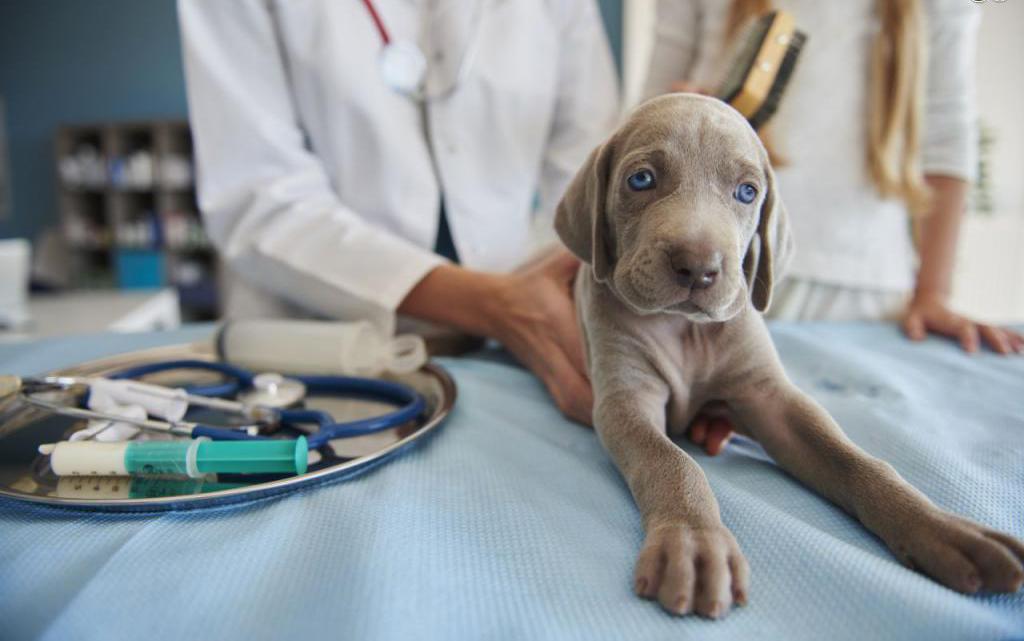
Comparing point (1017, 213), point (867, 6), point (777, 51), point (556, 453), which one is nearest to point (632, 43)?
point (1017, 213)

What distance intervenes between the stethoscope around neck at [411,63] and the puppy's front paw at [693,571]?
3.08 feet

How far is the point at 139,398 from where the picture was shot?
2.16 ft

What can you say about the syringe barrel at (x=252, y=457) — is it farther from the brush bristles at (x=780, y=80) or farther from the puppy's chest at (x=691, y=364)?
the brush bristles at (x=780, y=80)

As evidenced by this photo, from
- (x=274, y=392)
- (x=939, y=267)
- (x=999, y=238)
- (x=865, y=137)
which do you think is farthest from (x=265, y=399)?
(x=999, y=238)

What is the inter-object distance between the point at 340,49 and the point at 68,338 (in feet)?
2.29

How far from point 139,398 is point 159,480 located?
0.52 ft

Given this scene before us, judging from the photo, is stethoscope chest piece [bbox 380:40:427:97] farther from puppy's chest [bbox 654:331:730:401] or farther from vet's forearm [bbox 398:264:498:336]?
puppy's chest [bbox 654:331:730:401]

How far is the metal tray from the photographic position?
49 cm

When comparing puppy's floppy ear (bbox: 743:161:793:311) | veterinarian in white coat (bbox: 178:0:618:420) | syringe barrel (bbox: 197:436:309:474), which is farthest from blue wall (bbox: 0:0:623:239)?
puppy's floppy ear (bbox: 743:161:793:311)

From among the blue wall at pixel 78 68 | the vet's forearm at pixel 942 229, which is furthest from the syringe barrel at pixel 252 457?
the blue wall at pixel 78 68

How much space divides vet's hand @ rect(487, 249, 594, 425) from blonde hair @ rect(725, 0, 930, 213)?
1.87ft

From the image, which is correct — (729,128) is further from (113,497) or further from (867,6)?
(867,6)

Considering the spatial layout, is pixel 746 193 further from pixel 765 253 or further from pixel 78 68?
pixel 78 68

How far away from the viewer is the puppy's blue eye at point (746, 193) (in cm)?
57
